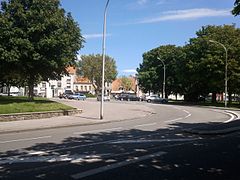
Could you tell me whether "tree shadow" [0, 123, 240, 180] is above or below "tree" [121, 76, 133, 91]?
below

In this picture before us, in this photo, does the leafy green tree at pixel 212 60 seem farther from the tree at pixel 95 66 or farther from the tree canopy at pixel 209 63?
the tree at pixel 95 66

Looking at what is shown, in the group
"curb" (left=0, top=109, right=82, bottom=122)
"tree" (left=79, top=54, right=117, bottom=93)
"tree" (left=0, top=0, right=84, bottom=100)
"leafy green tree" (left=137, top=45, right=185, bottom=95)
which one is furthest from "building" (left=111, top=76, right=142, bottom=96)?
"curb" (left=0, top=109, right=82, bottom=122)

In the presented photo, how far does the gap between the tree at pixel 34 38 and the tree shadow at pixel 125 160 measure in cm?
1869

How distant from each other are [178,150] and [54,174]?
4854 mm

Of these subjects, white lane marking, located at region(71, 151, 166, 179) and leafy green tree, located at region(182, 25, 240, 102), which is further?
leafy green tree, located at region(182, 25, 240, 102)

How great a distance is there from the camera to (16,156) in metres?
10.4

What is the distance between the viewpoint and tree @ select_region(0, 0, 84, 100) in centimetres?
3114

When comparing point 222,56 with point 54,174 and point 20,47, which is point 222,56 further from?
point 54,174

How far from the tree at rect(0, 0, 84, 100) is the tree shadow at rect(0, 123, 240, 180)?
1869 cm

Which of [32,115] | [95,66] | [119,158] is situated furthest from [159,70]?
[119,158]

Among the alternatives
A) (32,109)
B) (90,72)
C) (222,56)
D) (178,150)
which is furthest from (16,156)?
(90,72)

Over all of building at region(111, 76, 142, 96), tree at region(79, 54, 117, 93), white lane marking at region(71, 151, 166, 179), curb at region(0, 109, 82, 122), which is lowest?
white lane marking at region(71, 151, 166, 179)

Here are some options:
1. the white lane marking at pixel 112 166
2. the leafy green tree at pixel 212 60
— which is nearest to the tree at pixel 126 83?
the leafy green tree at pixel 212 60

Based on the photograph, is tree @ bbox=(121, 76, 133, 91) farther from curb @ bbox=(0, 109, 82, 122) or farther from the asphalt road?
the asphalt road
